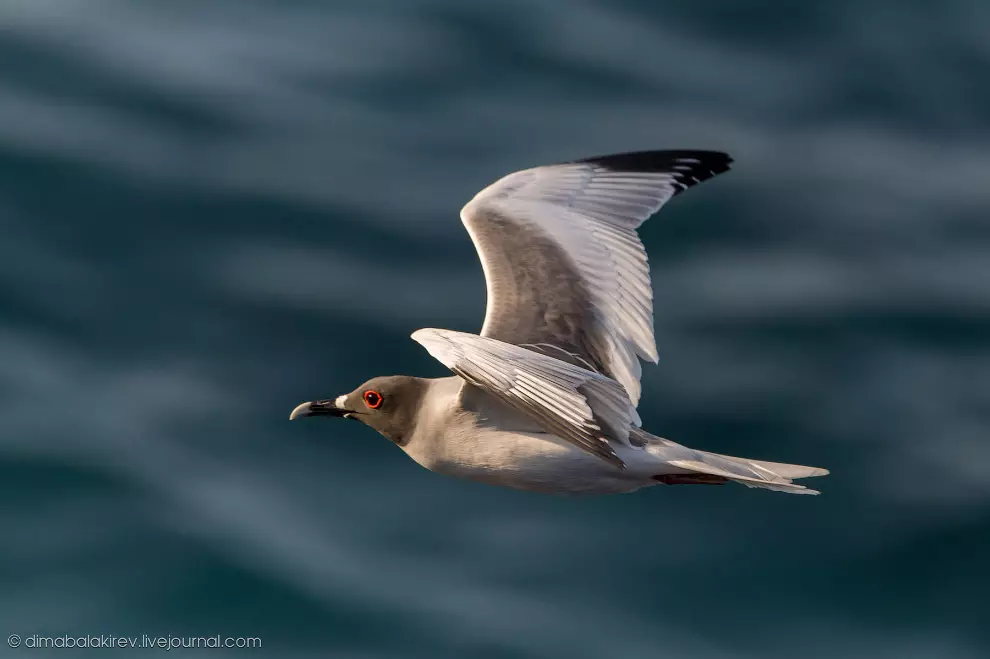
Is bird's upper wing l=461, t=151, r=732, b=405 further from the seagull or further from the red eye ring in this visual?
the red eye ring

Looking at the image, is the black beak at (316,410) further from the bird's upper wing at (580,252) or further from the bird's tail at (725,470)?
the bird's tail at (725,470)

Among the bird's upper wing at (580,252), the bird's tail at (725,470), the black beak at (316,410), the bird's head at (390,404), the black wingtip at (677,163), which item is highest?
the black wingtip at (677,163)

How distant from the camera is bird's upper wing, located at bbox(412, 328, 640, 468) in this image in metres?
7.43

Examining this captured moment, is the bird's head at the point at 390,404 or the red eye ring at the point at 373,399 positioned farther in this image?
the red eye ring at the point at 373,399

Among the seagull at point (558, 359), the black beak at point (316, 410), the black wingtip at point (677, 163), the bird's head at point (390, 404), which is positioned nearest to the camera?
the seagull at point (558, 359)

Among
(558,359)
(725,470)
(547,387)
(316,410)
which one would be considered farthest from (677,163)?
(547,387)

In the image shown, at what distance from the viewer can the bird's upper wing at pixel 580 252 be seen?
9484 mm

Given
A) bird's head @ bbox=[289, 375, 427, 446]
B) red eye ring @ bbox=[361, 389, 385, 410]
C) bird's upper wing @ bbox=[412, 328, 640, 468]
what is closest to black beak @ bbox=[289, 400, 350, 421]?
bird's head @ bbox=[289, 375, 427, 446]

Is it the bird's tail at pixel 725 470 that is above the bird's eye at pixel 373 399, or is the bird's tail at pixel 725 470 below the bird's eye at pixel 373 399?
below

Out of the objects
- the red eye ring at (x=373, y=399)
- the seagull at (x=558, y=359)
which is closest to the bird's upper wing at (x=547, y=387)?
the seagull at (x=558, y=359)

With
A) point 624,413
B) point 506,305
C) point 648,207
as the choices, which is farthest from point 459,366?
point 648,207

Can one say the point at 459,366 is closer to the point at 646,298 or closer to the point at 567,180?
the point at 646,298

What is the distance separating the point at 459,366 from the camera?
7.78m

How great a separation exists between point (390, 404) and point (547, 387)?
1.79 meters
